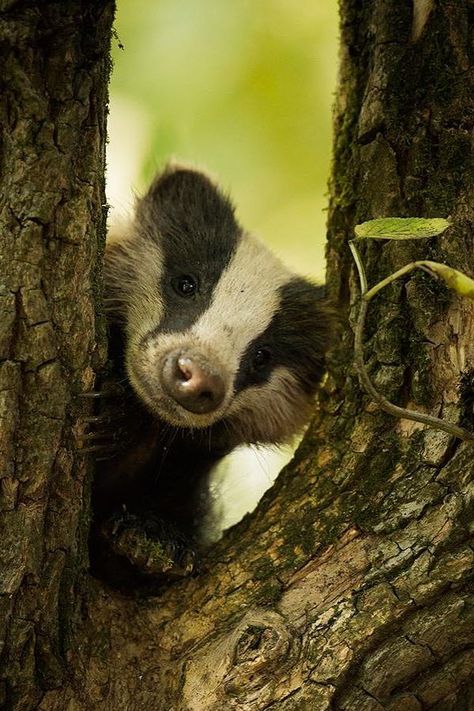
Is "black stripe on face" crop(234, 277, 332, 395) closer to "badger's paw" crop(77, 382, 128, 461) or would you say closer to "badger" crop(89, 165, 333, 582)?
"badger" crop(89, 165, 333, 582)

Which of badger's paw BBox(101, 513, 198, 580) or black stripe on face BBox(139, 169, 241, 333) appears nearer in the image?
badger's paw BBox(101, 513, 198, 580)

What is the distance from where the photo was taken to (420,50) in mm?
3076

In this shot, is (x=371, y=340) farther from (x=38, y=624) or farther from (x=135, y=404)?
(x=38, y=624)

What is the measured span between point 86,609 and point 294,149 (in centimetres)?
371

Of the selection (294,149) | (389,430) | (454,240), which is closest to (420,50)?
(454,240)

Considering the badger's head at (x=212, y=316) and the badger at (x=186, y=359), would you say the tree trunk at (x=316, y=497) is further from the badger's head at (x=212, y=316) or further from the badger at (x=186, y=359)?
the badger's head at (x=212, y=316)

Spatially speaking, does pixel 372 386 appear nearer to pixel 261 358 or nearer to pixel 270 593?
pixel 270 593

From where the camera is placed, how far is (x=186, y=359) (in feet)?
10.2

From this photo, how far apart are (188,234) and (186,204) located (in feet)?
0.75

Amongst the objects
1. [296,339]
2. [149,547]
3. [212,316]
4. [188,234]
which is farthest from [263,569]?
[188,234]

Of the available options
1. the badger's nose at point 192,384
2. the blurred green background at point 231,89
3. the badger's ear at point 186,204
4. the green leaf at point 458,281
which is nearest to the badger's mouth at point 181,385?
the badger's nose at point 192,384

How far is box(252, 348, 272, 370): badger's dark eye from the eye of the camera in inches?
149

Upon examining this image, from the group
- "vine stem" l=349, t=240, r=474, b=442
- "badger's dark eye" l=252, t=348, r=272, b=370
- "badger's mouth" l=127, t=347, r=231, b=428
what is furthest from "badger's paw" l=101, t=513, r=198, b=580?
"vine stem" l=349, t=240, r=474, b=442

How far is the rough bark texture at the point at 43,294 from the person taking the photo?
7.32ft
